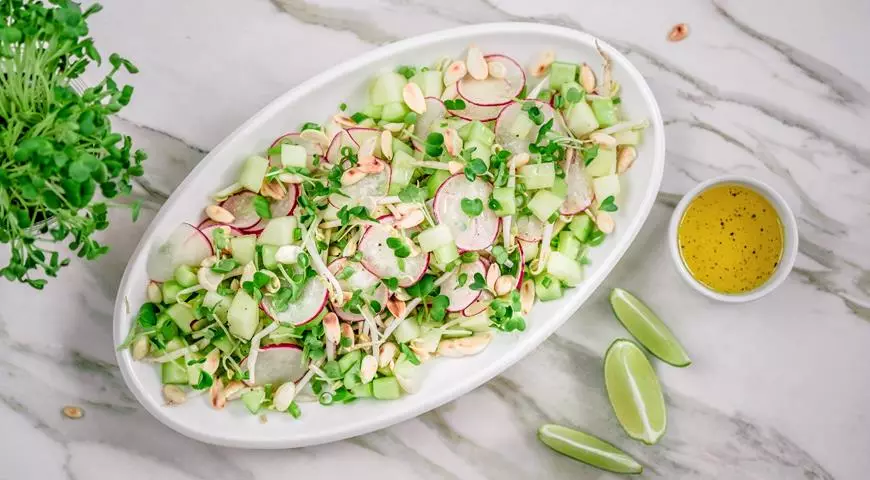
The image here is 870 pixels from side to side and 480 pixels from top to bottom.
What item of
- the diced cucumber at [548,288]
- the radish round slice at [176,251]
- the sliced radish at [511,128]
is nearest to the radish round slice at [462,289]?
the diced cucumber at [548,288]

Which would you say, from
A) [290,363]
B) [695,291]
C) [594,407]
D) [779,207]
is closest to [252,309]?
[290,363]

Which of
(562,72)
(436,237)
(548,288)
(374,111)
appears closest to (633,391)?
(548,288)

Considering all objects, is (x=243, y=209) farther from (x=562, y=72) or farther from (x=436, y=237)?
(x=562, y=72)

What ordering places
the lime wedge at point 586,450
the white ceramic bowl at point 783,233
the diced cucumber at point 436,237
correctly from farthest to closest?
the lime wedge at point 586,450, the white ceramic bowl at point 783,233, the diced cucumber at point 436,237

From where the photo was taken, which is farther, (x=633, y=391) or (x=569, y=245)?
(x=633, y=391)

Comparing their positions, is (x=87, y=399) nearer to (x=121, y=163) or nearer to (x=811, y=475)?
(x=121, y=163)

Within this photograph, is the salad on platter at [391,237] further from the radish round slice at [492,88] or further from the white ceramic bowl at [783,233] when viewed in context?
the white ceramic bowl at [783,233]
